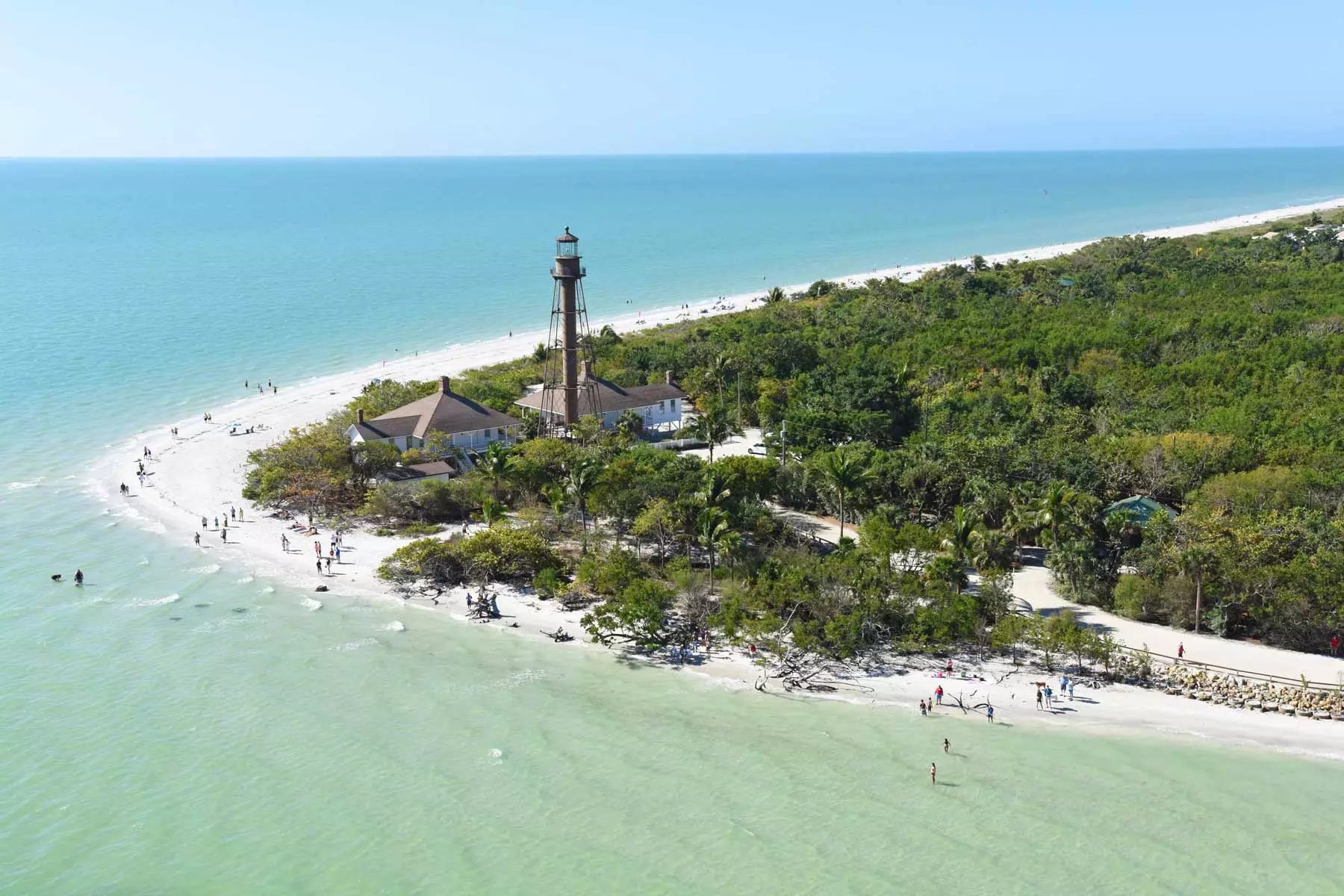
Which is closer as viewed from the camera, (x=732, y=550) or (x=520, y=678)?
(x=520, y=678)

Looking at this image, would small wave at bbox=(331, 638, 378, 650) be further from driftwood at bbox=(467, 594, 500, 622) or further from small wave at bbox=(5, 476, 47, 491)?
small wave at bbox=(5, 476, 47, 491)

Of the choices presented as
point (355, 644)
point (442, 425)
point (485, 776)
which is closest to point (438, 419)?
point (442, 425)

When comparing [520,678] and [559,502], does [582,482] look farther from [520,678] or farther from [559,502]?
[520,678]

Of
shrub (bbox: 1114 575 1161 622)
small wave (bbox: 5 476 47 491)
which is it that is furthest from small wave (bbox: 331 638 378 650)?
small wave (bbox: 5 476 47 491)

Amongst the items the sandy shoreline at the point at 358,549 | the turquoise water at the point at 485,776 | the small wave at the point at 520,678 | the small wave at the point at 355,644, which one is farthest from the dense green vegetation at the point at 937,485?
the turquoise water at the point at 485,776

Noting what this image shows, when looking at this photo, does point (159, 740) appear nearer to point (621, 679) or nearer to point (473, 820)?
point (473, 820)
